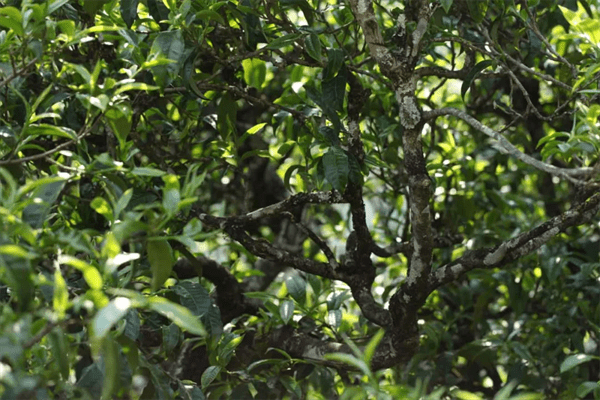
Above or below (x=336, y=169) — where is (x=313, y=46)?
above

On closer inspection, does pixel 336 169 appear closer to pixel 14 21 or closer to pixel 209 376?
pixel 209 376

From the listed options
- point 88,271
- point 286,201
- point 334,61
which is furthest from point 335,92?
point 88,271

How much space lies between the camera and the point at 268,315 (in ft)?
→ 6.10

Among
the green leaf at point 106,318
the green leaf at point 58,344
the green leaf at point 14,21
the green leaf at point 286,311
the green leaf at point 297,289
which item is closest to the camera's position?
the green leaf at point 106,318

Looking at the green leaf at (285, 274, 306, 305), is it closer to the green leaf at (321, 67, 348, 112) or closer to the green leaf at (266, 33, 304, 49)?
the green leaf at (321, 67, 348, 112)

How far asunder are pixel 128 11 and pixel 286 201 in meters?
0.49

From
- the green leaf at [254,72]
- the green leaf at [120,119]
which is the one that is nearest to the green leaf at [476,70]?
the green leaf at [254,72]

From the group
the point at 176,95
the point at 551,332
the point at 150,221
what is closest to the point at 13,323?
the point at 150,221

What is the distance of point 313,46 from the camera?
4.89 ft

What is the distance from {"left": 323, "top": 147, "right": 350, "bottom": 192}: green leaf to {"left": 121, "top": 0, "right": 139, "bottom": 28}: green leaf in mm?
431

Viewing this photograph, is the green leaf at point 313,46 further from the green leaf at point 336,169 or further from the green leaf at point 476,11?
the green leaf at point 476,11

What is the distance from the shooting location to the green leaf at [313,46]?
1481 mm

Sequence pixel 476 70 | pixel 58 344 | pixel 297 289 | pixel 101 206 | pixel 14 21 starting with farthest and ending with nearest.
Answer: pixel 297 289 < pixel 476 70 < pixel 14 21 < pixel 101 206 < pixel 58 344

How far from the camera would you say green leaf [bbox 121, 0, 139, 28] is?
145 cm
